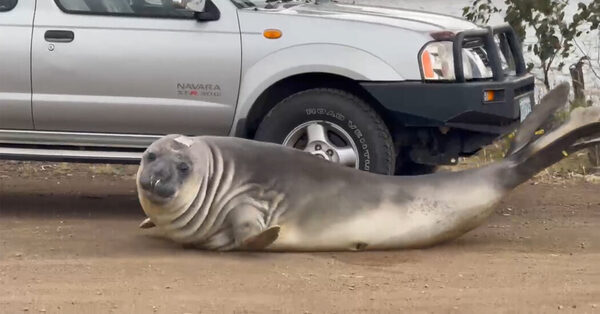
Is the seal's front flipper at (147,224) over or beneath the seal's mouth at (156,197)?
beneath

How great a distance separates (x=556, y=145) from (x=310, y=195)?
1.39 m

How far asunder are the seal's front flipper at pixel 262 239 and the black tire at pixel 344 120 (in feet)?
3.82

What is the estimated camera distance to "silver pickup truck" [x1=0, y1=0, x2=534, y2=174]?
812cm

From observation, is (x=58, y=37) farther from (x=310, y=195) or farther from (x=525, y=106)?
(x=525, y=106)

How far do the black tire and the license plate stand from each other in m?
0.88

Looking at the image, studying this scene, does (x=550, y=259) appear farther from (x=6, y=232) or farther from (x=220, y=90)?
(x=6, y=232)

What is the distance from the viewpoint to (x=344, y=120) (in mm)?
8172

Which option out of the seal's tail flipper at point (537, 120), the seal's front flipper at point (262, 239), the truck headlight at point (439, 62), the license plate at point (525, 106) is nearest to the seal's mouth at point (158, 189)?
the seal's front flipper at point (262, 239)

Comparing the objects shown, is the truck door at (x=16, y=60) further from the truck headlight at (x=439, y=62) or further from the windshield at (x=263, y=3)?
the truck headlight at (x=439, y=62)

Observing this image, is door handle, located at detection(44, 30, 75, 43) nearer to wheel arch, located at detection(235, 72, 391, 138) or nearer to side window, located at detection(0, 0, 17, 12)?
side window, located at detection(0, 0, 17, 12)

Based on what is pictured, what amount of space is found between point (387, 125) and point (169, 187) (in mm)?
1670

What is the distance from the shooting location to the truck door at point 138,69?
8305mm

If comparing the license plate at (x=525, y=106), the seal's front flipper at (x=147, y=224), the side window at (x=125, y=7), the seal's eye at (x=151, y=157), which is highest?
the side window at (x=125, y=7)

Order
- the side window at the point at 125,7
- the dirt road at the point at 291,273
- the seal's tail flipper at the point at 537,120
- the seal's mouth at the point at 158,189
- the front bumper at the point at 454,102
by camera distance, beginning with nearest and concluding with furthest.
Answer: the dirt road at the point at 291,273
the seal's mouth at the point at 158,189
the seal's tail flipper at the point at 537,120
the front bumper at the point at 454,102
the side window at the point at 125,7
